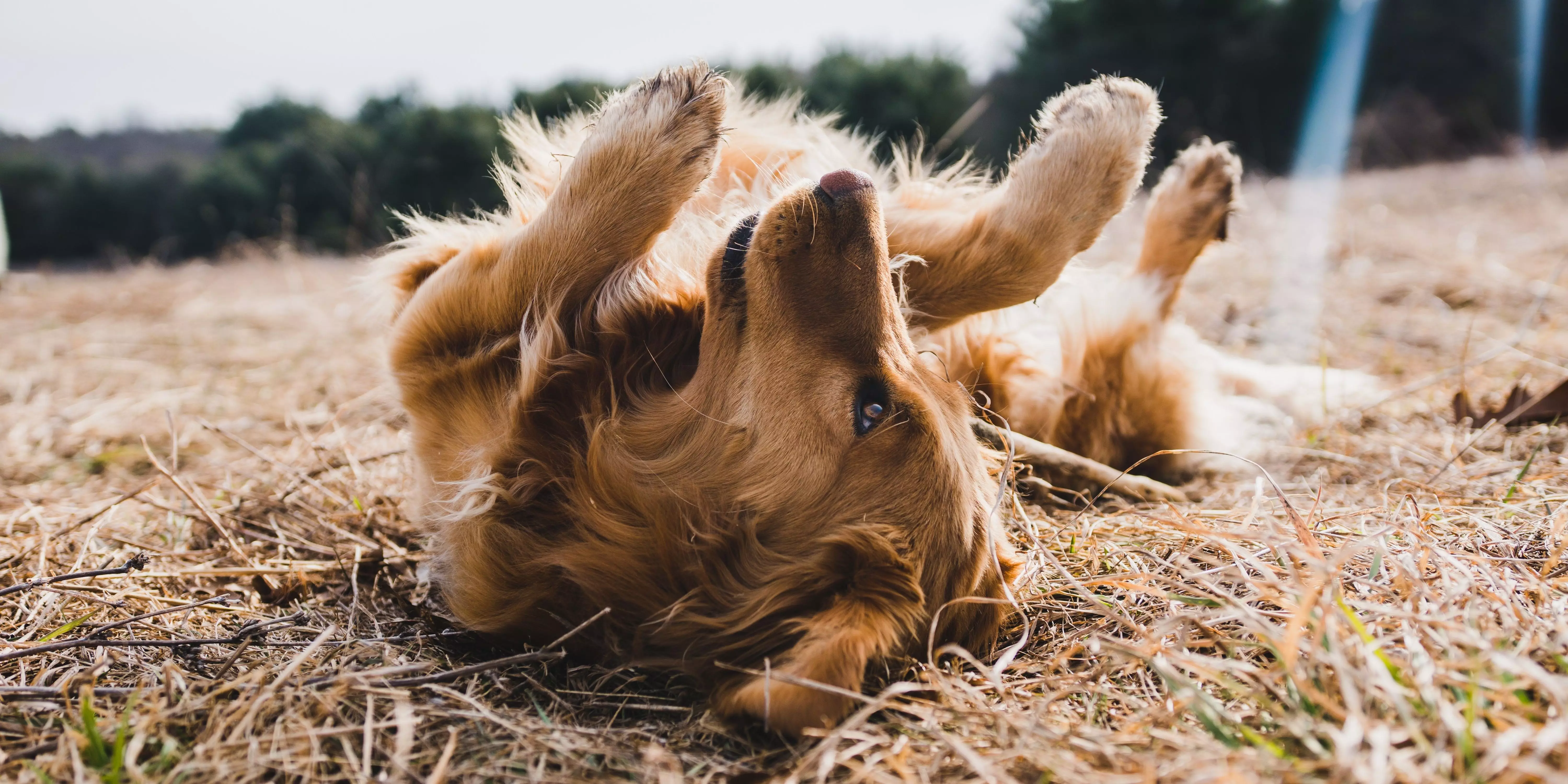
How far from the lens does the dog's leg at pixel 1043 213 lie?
2334 millimetres

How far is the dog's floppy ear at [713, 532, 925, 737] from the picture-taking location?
55.6 inches

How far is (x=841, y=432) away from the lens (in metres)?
1.78

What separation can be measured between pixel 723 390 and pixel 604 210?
1.70ft

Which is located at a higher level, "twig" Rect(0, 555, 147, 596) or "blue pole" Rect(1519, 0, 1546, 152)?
"blue pole" Rect(1519, 0, 1546, 152)

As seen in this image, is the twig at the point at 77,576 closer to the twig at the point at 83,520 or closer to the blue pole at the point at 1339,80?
the twig at the point at 83,520

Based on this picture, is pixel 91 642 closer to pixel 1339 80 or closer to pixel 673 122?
pixel 673 122

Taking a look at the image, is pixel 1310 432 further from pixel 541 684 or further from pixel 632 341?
pixel 541 684

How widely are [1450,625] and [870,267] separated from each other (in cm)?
112

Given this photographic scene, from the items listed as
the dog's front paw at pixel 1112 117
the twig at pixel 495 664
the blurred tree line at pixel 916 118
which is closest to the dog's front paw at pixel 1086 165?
the dog's front paw at pixel 1112 117

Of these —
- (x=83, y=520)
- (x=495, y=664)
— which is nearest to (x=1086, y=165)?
(x=495, y=664)

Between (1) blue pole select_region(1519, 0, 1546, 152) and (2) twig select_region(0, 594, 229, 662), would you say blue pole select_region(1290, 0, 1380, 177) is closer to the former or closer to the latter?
(1) blue pole select_region(1519, 0, 1546, 152)

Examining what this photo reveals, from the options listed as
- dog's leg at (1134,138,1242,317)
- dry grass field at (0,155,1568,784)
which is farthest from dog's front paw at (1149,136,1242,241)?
dry grass field at (0,155,1568,784)

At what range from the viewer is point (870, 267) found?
1.83 metres

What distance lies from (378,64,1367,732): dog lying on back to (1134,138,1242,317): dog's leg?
0.65 meters
